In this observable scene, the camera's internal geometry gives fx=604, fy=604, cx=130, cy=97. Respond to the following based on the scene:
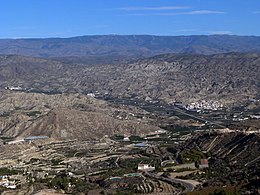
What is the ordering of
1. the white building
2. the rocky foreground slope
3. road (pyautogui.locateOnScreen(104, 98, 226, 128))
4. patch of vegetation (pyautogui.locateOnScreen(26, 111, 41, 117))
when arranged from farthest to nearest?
1. road (pyautogui.locateOnScreen(104, 98, 226, 128))
2. patch of vegetation (pyautogui.locateOnScreen(26, 111, 41, 117))
3. the white building
4. the rocky foreground slope

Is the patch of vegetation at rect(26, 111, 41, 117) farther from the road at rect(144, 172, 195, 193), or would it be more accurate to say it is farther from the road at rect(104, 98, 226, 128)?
the road at rect(144, 172, 195, 193)

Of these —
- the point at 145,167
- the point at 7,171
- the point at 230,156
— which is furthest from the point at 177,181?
the point at 7,171

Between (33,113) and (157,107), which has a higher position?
(33,113)

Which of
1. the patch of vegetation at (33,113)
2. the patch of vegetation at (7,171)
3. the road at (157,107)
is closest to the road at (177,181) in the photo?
the patch of vegetation at (7,171)

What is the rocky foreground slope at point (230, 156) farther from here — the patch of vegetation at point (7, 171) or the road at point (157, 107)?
the road at point (157, 107)

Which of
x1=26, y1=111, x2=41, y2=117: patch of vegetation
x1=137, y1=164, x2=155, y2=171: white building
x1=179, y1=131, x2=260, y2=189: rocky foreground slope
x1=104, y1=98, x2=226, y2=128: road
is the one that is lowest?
x1=104, y1=98, x2=226, y2=128: road

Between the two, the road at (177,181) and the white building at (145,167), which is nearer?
the road at (177,181)

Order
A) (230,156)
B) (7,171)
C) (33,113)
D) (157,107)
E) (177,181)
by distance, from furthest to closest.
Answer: (157,107), (33,113), (7,171), (230,156), (177,181)

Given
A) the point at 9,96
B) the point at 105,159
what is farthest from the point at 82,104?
the point at 105,159

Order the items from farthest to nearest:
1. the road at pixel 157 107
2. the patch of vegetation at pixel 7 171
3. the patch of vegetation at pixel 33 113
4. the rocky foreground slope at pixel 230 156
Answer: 1. the road at pixel 157 107
2. the patch of vegetation at pixel 33 113
3. the patch of vegetation at pixel 7 171
4. the rocky foreground slope at pixel 230 156

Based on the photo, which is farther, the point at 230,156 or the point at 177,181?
the point at 230,156

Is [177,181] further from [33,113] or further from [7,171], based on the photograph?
[33,113]

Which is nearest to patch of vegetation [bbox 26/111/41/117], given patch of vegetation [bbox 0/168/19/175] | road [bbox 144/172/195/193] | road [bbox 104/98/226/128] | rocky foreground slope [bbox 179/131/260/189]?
road [bbox 104/98/226/128]
